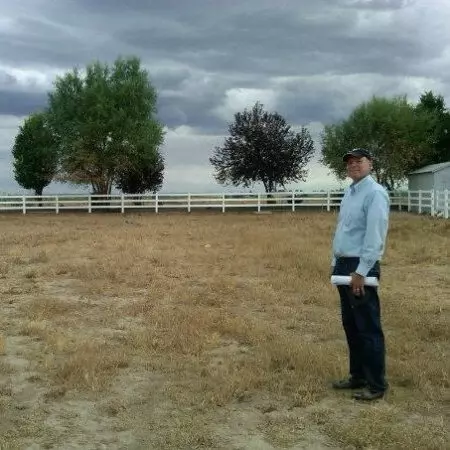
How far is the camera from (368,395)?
17.3 feet

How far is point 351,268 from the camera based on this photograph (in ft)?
17.0

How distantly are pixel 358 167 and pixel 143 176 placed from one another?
47230mm

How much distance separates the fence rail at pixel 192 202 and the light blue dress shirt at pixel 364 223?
33242 millimetres

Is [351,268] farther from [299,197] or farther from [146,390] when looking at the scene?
[299,197]

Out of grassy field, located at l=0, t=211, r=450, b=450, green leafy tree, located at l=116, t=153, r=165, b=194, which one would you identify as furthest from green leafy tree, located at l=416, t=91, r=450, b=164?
grassy field, located at l=0, t=211, r=450, b=450

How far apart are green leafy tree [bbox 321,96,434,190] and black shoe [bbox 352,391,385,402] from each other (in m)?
42.1

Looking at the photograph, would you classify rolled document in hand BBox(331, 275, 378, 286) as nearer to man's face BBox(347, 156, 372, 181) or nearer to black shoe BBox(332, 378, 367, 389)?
man's face BBox(347, 156, 372, 181)

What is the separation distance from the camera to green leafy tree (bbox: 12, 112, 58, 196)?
5162 centimetres

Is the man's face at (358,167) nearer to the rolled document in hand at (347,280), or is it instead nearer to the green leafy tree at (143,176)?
the rolled document in hand at (347,280)

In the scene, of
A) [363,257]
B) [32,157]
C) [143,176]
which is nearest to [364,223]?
[363,257]

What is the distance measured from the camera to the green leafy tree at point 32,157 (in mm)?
51625

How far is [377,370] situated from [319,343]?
2079 millimetres

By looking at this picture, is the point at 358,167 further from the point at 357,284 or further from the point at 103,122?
the point at 103,122

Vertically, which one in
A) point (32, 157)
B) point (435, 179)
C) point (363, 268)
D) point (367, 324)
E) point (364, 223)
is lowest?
point (367, 324)
